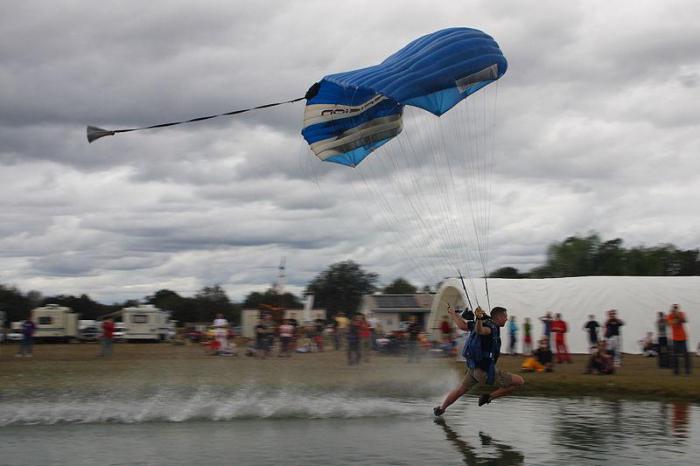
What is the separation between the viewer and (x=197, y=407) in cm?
1525

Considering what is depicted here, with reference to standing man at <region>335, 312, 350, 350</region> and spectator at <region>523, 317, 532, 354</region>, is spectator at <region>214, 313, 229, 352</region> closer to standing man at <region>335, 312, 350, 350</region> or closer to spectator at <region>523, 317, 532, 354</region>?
standing man at <region>335, 312, 350, 350</region>

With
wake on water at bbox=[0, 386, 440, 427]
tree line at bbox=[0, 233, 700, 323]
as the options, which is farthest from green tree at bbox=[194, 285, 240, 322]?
wake on water at bbox=[0, 386, 440, 427]

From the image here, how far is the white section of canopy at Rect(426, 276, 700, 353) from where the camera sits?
33.3 meters

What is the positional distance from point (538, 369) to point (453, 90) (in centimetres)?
1024

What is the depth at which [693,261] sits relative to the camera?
333 ft

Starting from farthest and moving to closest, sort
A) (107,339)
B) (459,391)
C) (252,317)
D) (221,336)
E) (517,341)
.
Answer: (252,317)
(221,336)
(107,339)
(517,341)
(459,391)

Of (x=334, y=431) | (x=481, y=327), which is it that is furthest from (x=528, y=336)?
(x=334, y=431)

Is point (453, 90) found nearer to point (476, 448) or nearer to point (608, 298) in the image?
point (476, 448)

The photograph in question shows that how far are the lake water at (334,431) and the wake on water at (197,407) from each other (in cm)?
2

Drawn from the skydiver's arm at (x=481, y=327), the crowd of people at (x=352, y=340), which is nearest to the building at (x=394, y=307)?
the crowd of people at (x=352, y=340)

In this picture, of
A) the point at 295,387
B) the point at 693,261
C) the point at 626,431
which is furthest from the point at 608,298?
the point at 693,261

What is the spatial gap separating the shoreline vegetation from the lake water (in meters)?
1.49

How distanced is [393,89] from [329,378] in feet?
29.9

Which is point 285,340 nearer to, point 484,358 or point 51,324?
point 484,358
